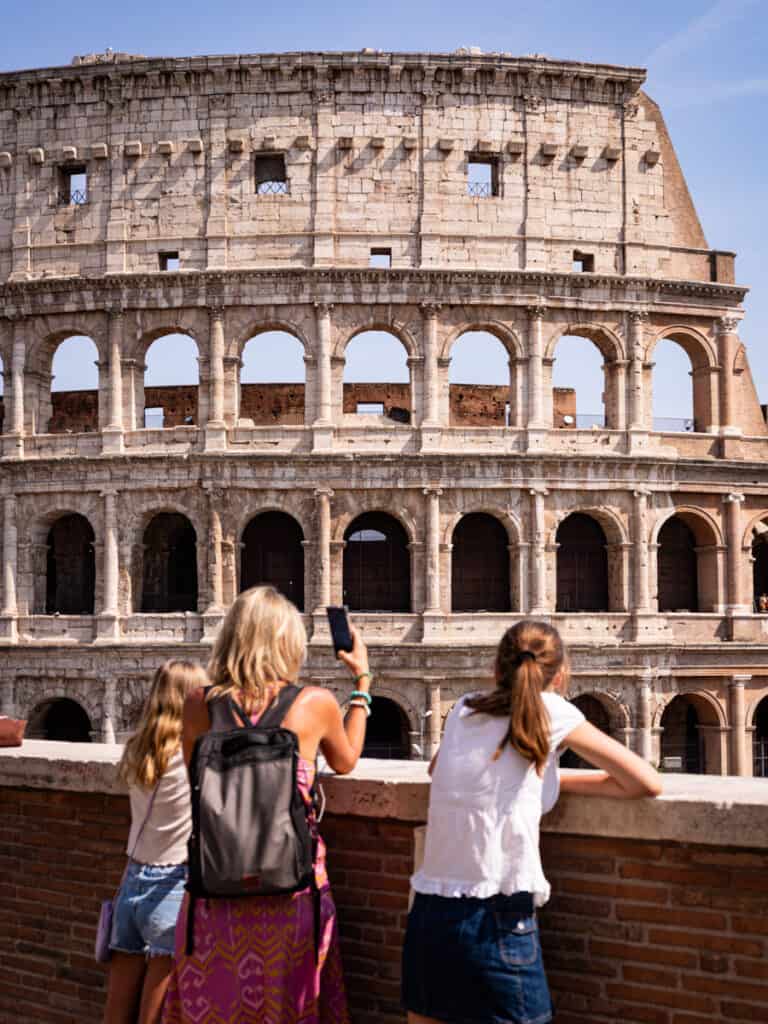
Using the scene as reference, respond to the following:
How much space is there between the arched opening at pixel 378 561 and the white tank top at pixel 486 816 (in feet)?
61.4

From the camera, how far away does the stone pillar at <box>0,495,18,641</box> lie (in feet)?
71.0

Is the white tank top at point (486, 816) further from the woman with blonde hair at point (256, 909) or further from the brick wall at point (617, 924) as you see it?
the brick wall at point (617, 924)

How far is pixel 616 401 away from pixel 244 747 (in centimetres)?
1964

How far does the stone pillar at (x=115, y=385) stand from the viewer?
852 inches

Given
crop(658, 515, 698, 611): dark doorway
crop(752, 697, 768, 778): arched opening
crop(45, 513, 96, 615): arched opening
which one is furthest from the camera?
crop(45, 513, 96, 615): arched opening

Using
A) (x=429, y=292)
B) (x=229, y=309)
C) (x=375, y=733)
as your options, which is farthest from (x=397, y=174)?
(x=375, y=733)

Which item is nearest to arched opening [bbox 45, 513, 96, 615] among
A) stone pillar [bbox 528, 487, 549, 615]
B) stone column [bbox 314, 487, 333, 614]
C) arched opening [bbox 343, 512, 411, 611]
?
stone column [bbox 314, 487, 333, 614]

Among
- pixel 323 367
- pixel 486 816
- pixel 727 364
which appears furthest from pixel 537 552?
pixel 486 816

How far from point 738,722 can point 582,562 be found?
4467mm

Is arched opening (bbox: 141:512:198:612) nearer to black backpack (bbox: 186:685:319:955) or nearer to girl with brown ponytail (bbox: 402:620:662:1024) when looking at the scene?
black backpack (bbox: 186:685:319:955)

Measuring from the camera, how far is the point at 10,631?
850 inches

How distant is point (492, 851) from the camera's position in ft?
11.7

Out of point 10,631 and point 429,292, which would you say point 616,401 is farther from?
point 10,631

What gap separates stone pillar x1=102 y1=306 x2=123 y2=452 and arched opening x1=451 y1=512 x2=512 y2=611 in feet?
23.8
